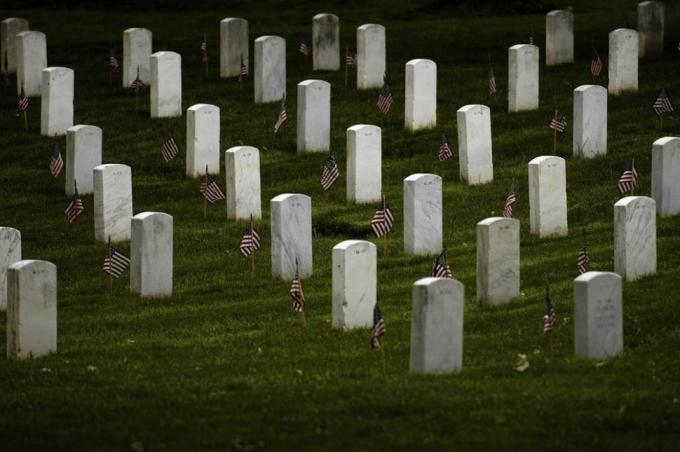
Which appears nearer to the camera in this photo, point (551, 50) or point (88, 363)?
point (88, 363)

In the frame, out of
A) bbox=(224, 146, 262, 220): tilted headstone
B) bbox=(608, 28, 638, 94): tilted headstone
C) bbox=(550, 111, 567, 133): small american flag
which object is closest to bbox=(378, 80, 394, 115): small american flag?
bbox=(550, 111, 567, 133): small american flag

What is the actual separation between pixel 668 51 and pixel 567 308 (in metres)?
16.1

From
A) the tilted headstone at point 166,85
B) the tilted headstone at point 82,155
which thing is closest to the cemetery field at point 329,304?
the tilted headstone at point 166,85

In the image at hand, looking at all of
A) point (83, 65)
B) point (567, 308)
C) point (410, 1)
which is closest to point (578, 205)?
point (567, 308)

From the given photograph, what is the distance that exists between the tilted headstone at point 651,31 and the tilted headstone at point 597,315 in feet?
56.7

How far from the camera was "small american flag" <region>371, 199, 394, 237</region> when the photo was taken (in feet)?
68.7

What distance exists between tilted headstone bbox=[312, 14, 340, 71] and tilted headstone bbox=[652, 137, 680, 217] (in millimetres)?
11952

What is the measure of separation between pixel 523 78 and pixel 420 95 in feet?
6.57

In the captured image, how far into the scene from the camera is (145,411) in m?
13.7

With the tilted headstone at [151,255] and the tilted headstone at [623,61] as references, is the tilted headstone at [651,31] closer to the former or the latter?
the tilted headstone at [623,61]

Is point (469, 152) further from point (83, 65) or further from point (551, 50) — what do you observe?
point (83, 65)

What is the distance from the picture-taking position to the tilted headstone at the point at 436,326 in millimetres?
14750

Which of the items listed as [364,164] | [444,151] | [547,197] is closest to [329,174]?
[364,164]

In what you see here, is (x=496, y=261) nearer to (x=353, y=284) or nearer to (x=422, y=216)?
(x=353, y=284)
